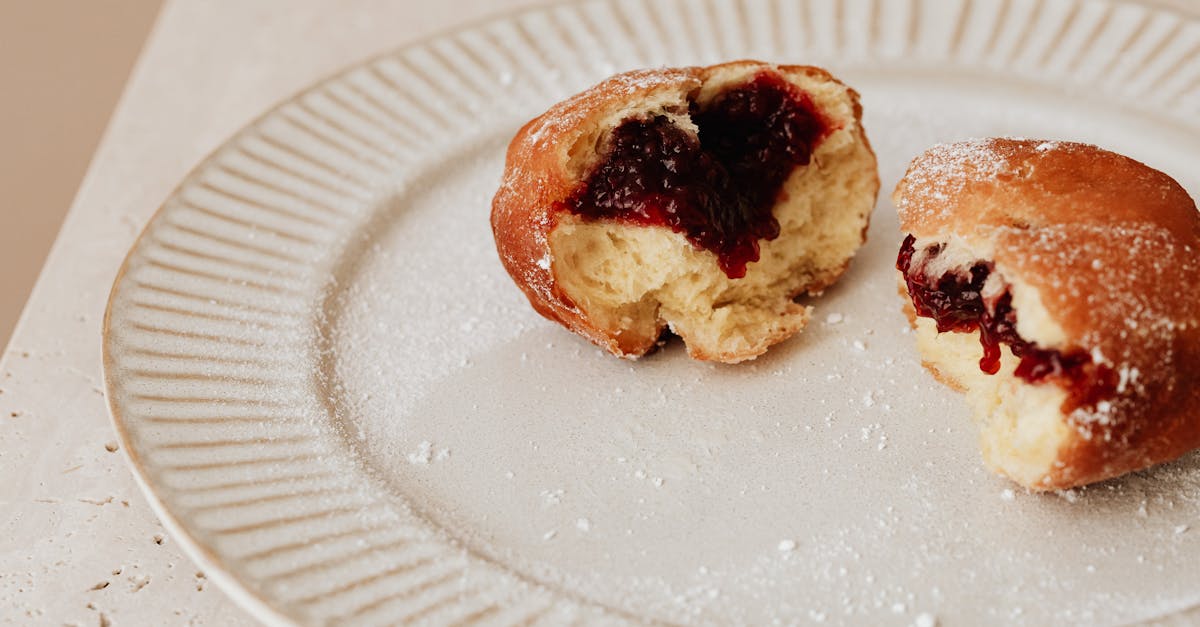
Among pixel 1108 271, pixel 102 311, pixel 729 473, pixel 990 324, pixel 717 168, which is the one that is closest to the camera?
pixel 1108 271

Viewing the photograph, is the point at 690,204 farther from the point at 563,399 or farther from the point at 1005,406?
the point at 1005,406

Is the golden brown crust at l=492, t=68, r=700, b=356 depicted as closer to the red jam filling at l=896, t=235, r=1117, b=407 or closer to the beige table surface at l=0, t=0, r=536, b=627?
the red jam filling at l=896, t=235, r=1117, b=407

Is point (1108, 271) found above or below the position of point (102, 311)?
above

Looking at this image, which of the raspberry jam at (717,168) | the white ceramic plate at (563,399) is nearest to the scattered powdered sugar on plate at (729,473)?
the white ceramic plate at (563,399)

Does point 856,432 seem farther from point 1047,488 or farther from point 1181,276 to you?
point 1181,276

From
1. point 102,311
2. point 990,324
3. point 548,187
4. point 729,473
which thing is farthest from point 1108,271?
point 102,311

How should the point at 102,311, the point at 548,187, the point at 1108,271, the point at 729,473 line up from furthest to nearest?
1. the point at 102,311
2. the point at 548,187
3. the point at 729,473
4. the point at 1108,271

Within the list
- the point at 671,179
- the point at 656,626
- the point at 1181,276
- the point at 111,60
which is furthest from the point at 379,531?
the point at 111,60
